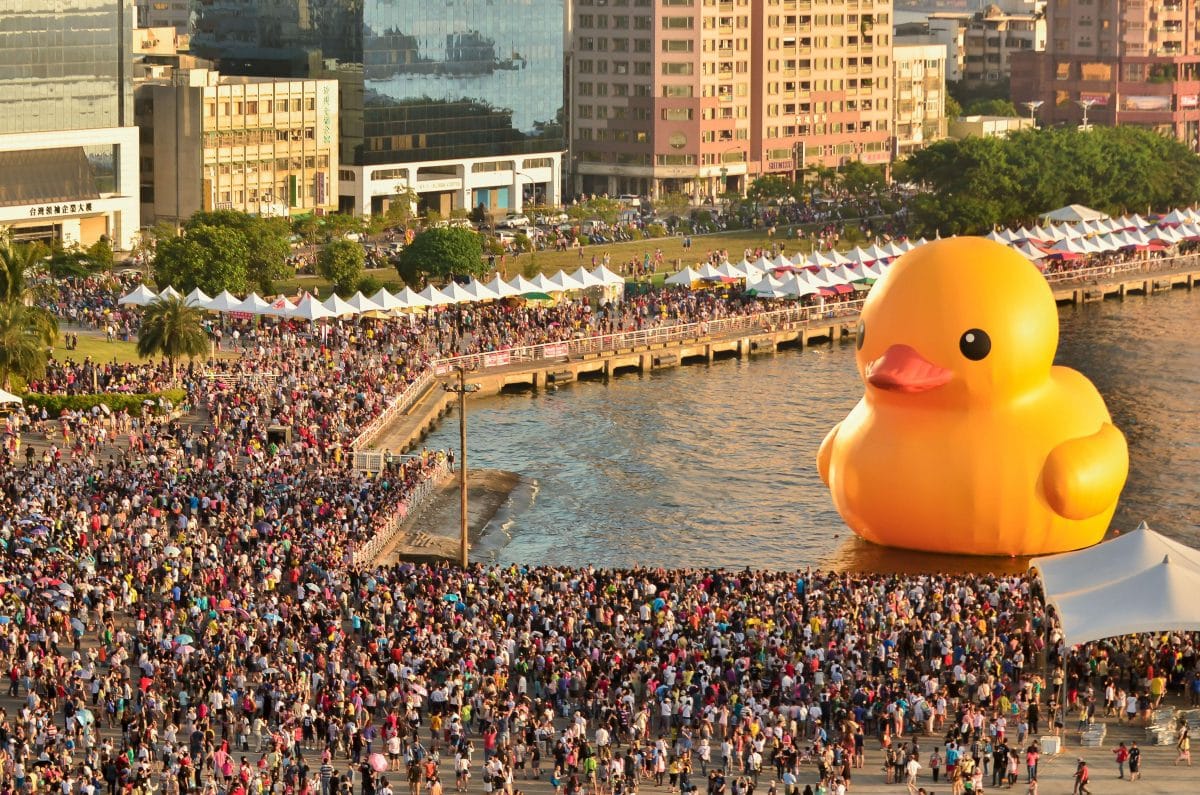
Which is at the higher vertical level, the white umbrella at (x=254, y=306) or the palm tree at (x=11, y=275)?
the palm tree at (x=11, y=275)

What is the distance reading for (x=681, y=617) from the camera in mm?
63594

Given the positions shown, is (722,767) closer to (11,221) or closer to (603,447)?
(603,447)

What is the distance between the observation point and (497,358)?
112m

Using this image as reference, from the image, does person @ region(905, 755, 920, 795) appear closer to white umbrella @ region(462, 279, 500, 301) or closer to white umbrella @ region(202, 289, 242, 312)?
white umbrella @ region(202, 289, 242, 312)

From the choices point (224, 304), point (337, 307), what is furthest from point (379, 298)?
point (224, 304)

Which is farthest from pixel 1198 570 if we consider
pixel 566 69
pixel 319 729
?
pixel 566 69

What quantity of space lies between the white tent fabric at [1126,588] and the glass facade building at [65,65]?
9380 centimetres

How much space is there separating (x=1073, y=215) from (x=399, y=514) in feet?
292

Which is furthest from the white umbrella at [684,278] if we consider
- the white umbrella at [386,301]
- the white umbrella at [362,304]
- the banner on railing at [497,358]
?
the white umbrella at [362,304]

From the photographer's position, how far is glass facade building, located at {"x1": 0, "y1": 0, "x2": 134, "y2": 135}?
5640 inches

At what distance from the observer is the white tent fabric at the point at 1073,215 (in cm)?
15912

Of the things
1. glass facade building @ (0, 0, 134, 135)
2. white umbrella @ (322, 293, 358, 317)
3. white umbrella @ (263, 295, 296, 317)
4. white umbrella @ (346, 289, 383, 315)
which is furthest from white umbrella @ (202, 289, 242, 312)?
glass facade building @ (0, 0, 134, 135)

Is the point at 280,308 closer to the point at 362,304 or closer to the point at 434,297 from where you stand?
the point at 362,304

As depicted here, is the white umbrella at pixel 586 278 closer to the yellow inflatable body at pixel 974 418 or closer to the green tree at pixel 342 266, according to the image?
the green tree at pixel 342 266
